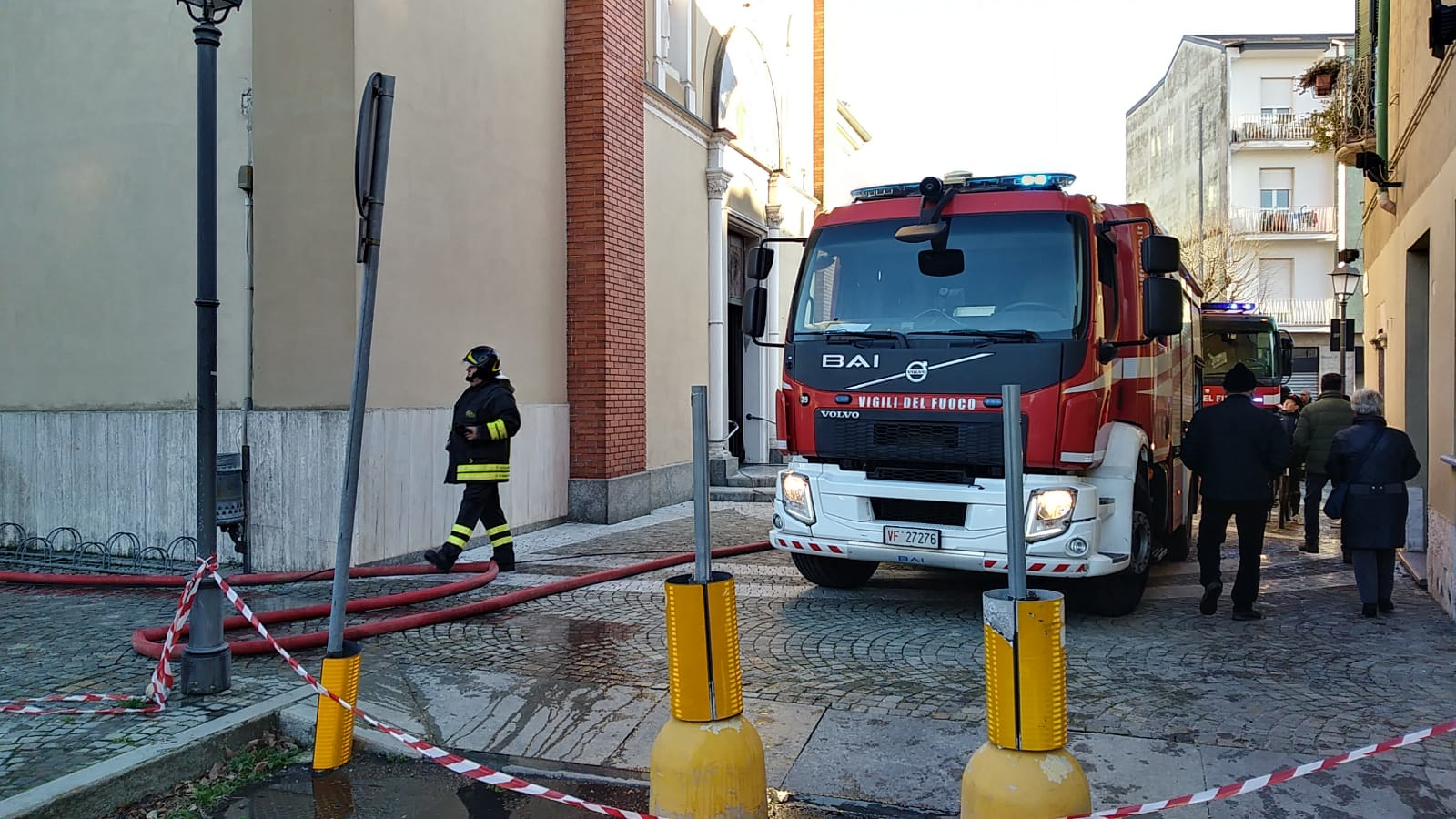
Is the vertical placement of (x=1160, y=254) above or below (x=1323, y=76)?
below

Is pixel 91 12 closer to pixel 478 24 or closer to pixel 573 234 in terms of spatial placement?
pixel 478 24

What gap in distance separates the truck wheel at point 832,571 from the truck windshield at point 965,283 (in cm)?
178

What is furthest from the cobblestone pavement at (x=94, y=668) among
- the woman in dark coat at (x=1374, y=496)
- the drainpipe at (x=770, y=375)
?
the drainpipe at (x=770, y=375)

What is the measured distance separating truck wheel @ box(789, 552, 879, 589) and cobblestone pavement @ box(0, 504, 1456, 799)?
0.47 ft

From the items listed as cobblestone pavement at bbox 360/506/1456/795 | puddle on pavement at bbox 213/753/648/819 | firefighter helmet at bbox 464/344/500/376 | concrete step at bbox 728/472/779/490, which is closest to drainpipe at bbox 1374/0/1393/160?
cobblestone pavement at bbox 360/506/1456/795

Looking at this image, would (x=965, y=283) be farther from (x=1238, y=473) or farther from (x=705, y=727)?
(x=705, y=727)

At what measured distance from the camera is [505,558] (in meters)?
9.00

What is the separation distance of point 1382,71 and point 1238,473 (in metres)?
7.80

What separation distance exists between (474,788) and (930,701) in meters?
2.23

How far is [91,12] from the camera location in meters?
9.59

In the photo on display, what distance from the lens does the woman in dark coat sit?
739 centimetres

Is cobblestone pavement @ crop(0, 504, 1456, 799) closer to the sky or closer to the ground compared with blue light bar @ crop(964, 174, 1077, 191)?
closer to the ground

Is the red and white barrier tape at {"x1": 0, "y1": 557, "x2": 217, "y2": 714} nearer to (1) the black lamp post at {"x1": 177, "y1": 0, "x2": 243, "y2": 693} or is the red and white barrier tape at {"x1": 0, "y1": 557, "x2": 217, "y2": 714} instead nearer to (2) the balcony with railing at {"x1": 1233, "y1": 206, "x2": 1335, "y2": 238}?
Result: (1) the black lamp post at {"x1": 177, "y1": 0, "x2": 243, "y2": 693}

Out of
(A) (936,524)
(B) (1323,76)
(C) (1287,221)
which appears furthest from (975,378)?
(C) (1287,221)
